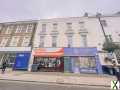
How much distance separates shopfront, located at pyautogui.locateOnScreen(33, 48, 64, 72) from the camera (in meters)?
19.9

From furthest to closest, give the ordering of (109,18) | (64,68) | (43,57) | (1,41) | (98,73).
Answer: (1,41), (109,18), (43,57), (64,68), (98,73)

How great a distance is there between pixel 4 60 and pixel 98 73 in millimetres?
16806

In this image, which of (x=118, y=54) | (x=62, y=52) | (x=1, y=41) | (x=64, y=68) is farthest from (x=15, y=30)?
(x=118, y=54)

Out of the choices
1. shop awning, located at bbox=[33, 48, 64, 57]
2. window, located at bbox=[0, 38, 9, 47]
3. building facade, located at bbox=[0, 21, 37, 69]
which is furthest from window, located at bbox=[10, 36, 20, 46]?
shop awning, located at bbox=[33, 48, 64, 57]

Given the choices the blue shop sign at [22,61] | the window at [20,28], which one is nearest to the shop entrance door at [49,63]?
the blue shop sign at [22,61]

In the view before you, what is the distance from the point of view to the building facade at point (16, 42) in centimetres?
2122

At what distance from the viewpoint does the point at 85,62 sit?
1902 centimetres

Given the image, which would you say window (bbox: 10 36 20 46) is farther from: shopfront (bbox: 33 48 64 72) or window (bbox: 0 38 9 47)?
shopfront (bbox: 33 48 64 72)

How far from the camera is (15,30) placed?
80.7 feet

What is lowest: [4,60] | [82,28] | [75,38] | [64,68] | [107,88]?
[107,88]

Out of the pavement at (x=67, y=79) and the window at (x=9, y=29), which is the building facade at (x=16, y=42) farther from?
the pavement at (x=67, y=79)

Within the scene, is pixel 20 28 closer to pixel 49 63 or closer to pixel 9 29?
pixel 9 29

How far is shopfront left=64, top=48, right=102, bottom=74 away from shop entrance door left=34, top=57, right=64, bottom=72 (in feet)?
4.27

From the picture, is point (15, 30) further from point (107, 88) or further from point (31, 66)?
point (107, 88)
